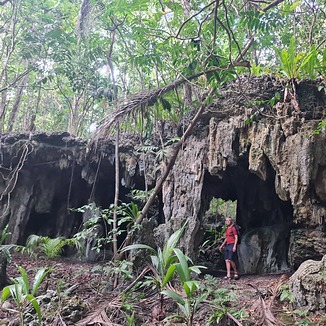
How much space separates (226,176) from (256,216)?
177 centimetres

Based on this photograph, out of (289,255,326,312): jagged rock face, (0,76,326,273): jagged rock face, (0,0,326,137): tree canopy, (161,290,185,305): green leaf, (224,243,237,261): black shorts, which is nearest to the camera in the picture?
(161,290,185,305): green leaf

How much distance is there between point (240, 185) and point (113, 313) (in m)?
5.78

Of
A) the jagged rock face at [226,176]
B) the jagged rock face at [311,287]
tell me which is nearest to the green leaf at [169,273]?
the jagged rock face at [311,287]

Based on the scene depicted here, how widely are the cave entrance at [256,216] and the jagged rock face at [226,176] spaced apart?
3cm

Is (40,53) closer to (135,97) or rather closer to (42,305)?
(135,97)

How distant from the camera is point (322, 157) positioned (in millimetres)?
6262

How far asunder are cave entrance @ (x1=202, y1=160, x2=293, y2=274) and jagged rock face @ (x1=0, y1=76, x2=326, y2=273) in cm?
3

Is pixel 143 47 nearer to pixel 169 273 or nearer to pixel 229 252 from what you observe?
pixel 169 273

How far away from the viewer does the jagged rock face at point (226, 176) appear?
6.45 meters

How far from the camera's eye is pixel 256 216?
981 centimetres

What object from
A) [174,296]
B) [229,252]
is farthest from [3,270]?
[229,252]

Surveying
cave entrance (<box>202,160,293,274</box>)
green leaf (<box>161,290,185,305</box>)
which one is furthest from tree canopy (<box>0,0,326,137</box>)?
green leaf (<box>161,290,185,305</box>)

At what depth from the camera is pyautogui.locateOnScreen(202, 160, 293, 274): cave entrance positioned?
8.57 metres

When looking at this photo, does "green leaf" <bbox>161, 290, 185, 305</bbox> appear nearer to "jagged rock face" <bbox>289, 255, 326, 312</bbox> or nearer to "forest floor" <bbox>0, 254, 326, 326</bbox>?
"forest floor" <bbox>0, 254, 326, 326</bbox>
